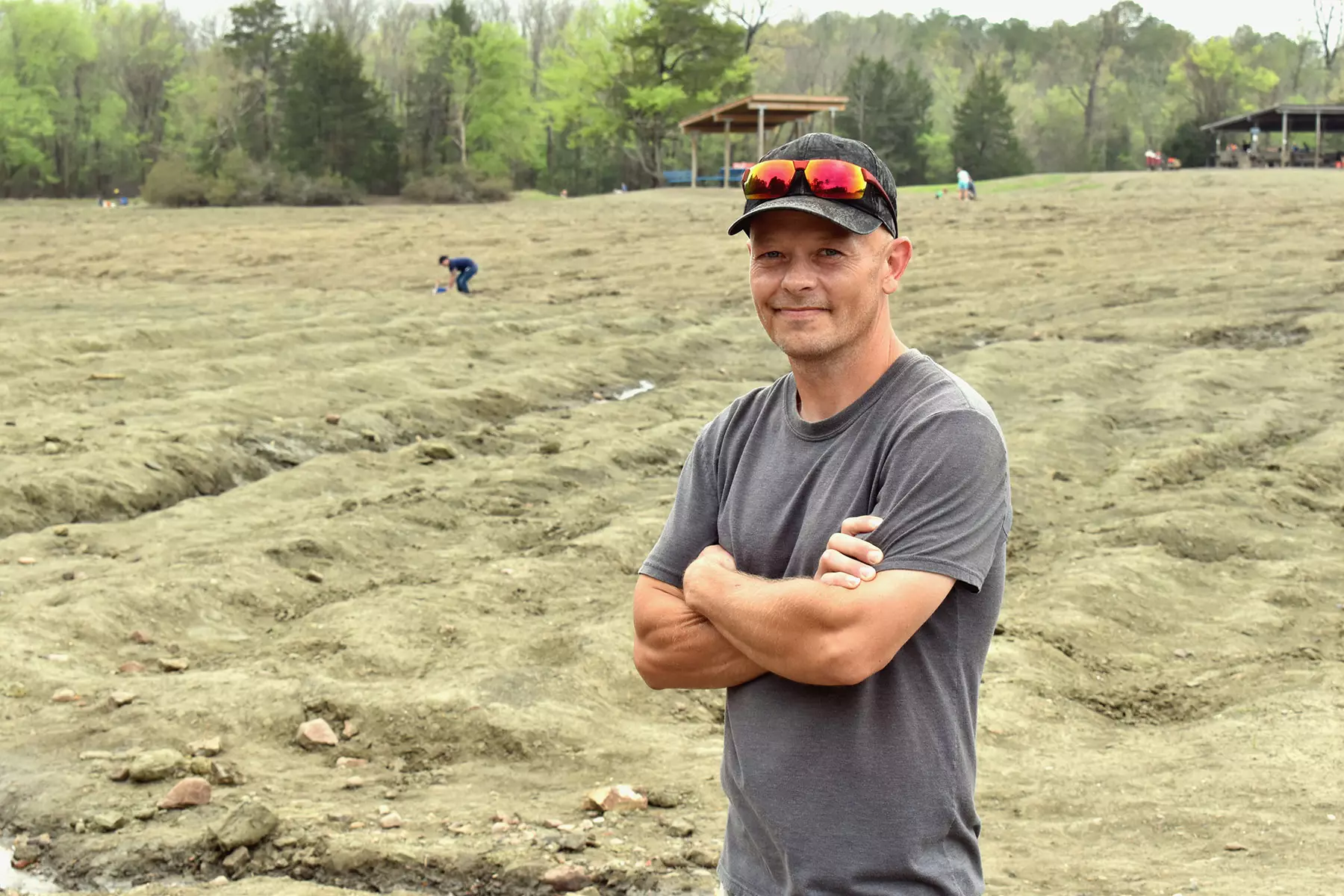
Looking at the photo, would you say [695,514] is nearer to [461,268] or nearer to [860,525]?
[860,525]

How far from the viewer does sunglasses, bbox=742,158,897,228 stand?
2377mm

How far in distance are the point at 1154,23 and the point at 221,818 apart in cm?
10170

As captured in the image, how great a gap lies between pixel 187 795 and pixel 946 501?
363 centimetres

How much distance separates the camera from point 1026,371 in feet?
43.2

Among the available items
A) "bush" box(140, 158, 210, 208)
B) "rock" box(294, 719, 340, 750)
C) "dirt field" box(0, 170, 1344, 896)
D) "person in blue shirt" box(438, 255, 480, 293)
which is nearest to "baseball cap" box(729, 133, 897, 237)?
"dirt field" box(0, 170, 1344, 896)

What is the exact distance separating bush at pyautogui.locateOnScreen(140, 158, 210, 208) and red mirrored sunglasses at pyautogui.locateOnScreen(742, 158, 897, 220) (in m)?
39.5

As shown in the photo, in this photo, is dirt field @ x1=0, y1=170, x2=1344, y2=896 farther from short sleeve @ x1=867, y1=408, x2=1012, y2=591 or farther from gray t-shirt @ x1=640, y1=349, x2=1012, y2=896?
short sleeve @ x1=867, y1=408, x2=1012, y2=591

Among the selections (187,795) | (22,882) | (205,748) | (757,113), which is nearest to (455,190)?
(757,113)

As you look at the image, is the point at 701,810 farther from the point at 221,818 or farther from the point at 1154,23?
the point at 1154,23

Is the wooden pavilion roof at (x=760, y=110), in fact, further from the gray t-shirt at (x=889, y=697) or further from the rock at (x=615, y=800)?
the gray t-shirt at (x=889, y=697)

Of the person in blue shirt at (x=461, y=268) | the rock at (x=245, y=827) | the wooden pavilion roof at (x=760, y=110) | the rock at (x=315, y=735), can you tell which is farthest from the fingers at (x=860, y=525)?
the wooden pavilion roof at (x=760, y=110)

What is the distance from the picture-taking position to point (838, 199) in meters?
2.40

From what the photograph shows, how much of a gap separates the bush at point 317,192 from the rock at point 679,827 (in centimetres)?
3749

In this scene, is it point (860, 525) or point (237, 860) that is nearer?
point (860, 525)
